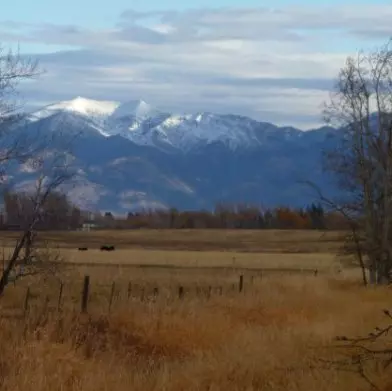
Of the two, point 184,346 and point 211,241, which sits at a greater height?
point 184,346

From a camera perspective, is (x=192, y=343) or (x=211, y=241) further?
(x=211, y=241)

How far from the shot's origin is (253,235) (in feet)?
452

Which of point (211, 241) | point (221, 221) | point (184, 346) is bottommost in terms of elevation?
point (211, 241)

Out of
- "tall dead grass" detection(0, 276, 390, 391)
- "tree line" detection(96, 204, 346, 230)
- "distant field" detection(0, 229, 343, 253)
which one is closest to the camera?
"tall dead grass" detection(0, 276, 390, 391)

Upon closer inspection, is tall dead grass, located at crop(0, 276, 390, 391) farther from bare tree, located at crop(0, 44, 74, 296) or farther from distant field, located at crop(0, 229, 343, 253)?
distant field, located at crop(0, 229, 343, 253)

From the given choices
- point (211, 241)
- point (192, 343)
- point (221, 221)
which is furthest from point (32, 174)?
point (221, 221)

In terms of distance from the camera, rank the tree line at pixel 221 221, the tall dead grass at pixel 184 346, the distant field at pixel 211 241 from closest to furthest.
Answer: the tall dead grass at pixel 184 346, the distant field at pixel 211 241, the tree line at pixel 221 221

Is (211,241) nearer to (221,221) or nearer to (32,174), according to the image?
(221,221)

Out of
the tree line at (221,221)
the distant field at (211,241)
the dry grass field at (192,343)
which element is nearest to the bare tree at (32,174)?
the dry grass field at (192,343)

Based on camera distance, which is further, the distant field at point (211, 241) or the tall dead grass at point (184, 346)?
the distant field at point (211, 241)

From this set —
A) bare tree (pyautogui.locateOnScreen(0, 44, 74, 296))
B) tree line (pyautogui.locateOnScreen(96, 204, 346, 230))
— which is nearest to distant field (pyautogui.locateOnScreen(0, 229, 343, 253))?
tree line (pyautogui.locateOnScreen(96, 204, 346, 230))

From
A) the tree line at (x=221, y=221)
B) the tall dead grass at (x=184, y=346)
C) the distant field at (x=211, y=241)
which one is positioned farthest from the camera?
the tree line at (x=221, y=221)

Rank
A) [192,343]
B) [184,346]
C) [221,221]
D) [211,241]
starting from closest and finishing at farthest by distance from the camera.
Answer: [184,346]
[192,343]
[211,241]
[221,221]

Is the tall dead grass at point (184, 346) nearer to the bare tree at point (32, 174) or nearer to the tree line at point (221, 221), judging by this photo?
the bare tree at point (32, 174)
